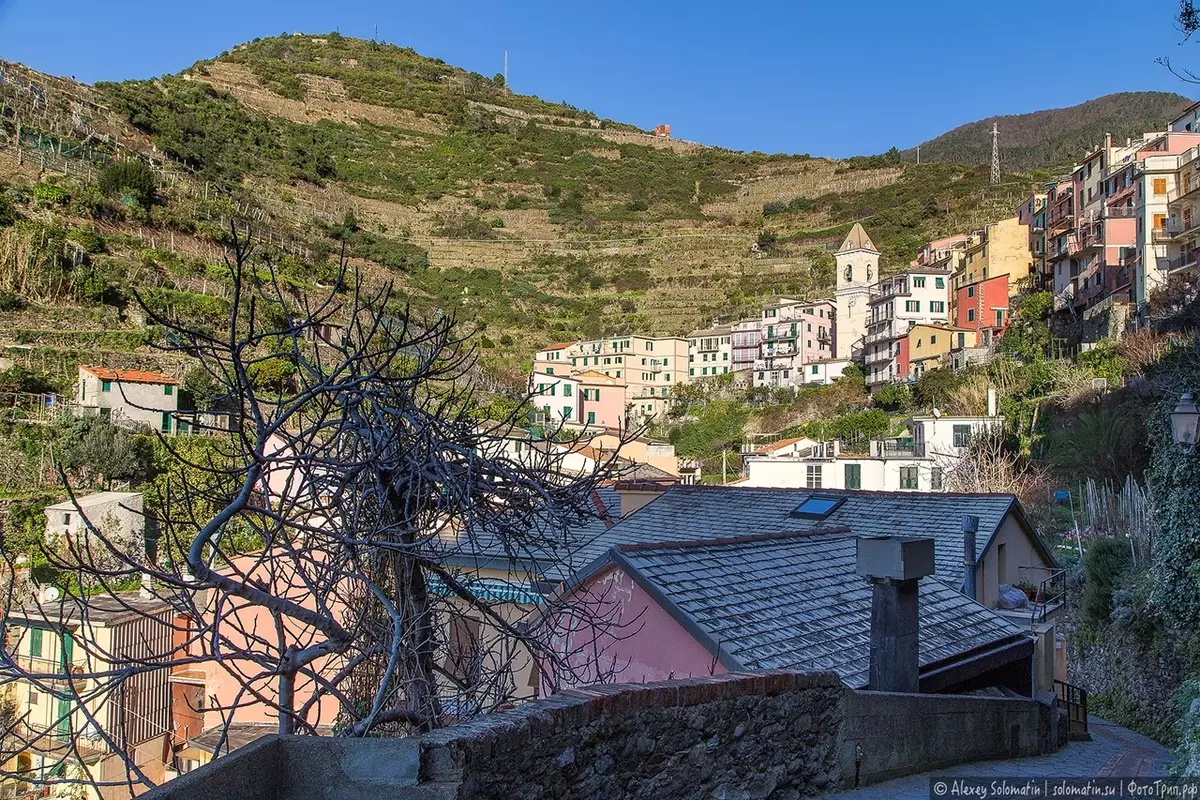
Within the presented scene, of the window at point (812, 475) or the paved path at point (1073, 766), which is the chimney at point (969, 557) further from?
the window at point (812, 475)

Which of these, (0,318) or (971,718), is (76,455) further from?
(971,718)

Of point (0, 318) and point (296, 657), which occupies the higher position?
point (0, 318)

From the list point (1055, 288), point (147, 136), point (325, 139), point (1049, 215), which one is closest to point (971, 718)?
point (1055, 288)

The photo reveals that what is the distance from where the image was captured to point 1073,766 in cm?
831

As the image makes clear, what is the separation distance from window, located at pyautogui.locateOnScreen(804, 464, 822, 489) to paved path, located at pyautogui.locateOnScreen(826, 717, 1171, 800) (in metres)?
24.5

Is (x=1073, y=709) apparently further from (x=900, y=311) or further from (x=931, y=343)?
(x=900, y=311)

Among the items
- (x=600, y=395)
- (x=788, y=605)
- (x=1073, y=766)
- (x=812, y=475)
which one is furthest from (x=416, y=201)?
(x=1073, y=766)

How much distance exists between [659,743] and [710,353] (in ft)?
221

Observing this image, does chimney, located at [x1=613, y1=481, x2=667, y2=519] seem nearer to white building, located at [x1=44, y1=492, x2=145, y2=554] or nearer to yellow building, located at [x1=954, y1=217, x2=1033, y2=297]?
white building, located at [x1=44, y1=492, x2=145, y2=554]

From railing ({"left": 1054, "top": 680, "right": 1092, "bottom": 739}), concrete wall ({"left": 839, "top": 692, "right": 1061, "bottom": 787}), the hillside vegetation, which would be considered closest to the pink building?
railing ({"left": 1054, "top": 680, "right": 1092, "bottom": 739})

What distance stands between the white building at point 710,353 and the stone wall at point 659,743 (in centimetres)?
6510

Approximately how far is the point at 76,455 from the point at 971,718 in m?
26.1

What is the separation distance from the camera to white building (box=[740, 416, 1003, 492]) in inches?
1447

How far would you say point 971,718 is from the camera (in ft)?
24.7
